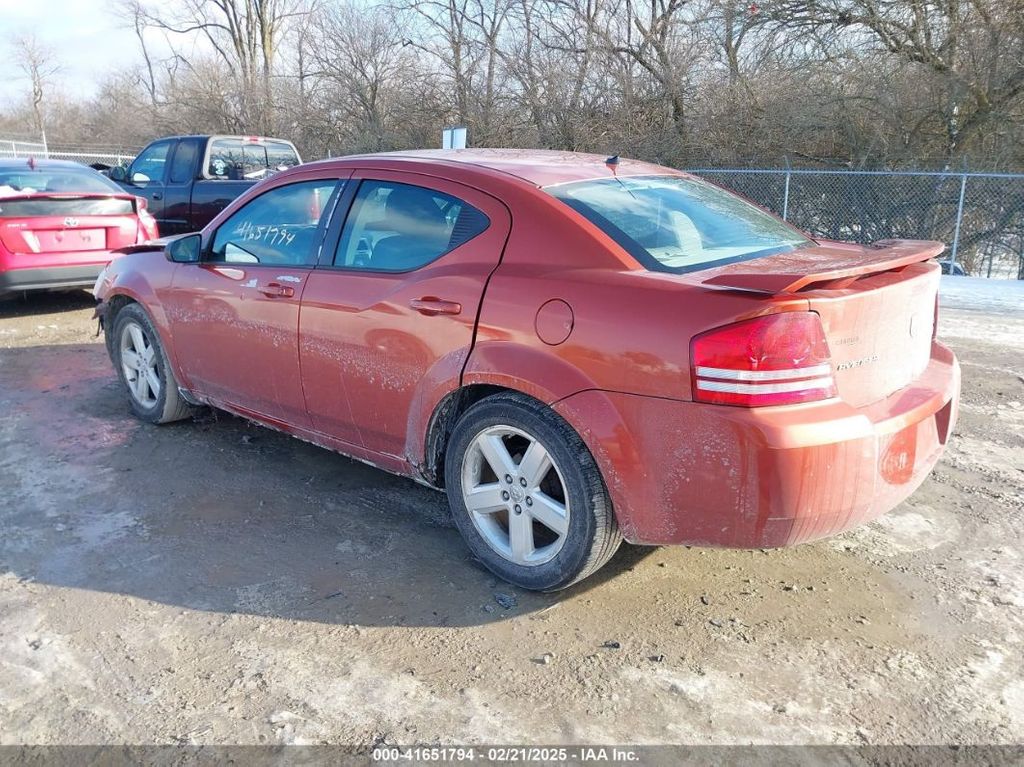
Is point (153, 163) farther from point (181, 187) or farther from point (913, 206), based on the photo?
point (913, 206)

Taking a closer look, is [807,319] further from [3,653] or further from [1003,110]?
[1003,110]

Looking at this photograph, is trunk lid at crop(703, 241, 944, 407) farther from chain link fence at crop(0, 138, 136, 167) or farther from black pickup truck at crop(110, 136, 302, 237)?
chain link fence at crop(0, 138, 136, 167)

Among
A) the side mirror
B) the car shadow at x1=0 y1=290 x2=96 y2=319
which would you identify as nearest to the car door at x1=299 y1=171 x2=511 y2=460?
the side mirror

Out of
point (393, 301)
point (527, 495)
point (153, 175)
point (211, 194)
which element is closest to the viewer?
point (527, 495)

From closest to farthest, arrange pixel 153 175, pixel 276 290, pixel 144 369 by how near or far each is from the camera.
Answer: pixel 276 290
pixel 144 369
pixel 153 175

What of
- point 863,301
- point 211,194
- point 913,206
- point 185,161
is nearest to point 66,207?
point 211,194

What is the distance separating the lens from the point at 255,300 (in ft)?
13.4

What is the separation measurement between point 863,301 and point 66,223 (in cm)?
766

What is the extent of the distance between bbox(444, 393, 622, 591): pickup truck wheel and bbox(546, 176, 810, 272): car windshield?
75cm

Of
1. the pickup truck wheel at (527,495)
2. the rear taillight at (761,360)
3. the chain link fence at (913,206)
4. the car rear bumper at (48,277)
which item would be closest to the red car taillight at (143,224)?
the car rear bumper at (48,277)

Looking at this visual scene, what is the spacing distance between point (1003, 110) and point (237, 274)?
14.2 meters

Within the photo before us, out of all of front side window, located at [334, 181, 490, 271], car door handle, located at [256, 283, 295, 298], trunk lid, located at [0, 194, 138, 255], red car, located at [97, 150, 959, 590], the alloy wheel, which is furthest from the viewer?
trunk lid, located at [0, 194, 138, 255]

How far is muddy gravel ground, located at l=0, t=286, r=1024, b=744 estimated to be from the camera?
2467mm

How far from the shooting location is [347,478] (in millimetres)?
4305
